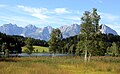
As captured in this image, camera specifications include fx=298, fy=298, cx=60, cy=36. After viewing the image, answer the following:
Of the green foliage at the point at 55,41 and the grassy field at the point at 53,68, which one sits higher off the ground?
the green foliage at the point at 55,41

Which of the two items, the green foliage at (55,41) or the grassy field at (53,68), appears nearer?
the grassy field at (53,68)

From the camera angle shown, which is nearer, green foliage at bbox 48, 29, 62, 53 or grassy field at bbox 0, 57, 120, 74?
grassy field at bbox 0, 57, 120, 74

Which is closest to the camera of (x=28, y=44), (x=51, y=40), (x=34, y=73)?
(x=34, y=73)

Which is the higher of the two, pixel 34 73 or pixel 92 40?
pixel 92 40

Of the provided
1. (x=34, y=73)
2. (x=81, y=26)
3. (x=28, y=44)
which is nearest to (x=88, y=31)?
(x=81, y=26)

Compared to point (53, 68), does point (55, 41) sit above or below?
above

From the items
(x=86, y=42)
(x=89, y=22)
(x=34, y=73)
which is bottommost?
(x=34, y=73)

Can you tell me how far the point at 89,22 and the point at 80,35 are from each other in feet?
12.1

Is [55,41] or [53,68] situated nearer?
[53,68]

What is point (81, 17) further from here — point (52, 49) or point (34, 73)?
point (34, 73)

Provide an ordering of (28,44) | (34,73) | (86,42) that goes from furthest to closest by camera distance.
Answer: (28,44) → (86,42) → (34,73)

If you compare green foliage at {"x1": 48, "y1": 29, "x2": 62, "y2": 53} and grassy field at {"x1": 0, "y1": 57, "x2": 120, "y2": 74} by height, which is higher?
green foliage at {"x1": 48, "y1": 29, "x2": 62, "y2": 53}

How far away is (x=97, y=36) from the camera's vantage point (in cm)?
6931

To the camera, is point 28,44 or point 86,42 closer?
point 86,42
